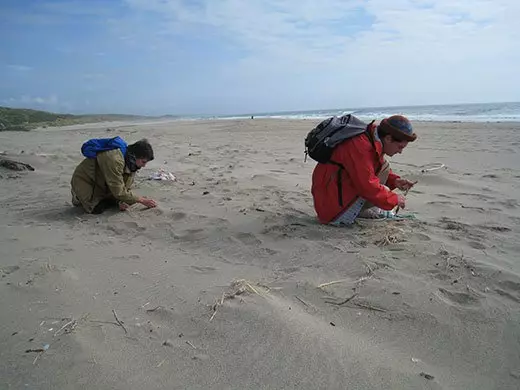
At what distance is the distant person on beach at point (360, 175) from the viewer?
136 inches

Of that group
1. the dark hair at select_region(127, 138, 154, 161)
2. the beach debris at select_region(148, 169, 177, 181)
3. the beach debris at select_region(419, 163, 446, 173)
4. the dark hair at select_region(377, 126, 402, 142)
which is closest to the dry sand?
the dark hair at select_region(127, 138, 154, 161)

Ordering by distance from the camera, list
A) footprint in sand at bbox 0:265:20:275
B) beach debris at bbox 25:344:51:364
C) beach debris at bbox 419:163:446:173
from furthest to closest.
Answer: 1. beach debris at bbox 419:163:446:173
2. footprint in sand at bbox 0:265:20:275
3. beach debris at bbox 25:344:51:364

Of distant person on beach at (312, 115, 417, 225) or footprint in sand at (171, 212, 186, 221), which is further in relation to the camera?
footprint in sand at (171, 212, 186, 221)

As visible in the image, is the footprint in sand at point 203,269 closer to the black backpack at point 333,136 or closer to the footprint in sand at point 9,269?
the footprint in sand at point 9,269

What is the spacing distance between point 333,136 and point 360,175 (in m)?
0.44

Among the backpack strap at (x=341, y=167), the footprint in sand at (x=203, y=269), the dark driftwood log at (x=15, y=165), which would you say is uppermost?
the backpack strap at (x=341, y=167)

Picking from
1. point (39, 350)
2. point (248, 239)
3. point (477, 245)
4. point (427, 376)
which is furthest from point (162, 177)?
point (427, 376)

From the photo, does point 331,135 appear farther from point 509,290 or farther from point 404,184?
Answer: point 509,290

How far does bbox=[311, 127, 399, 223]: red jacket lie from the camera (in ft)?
11.3

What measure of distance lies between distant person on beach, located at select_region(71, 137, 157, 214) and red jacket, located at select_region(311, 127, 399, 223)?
2.04 metres

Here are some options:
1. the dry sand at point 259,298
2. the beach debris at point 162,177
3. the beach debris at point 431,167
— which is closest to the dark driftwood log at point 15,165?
the beach debris at point 162,177

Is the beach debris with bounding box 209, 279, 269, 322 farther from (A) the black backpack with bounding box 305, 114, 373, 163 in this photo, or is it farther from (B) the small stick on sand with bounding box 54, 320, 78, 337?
(A) the black backpack with bounding box 305, 114, 373, 163

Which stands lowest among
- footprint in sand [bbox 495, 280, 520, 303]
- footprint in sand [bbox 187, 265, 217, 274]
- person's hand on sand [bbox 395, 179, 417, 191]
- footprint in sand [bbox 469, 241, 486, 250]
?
footprint in sand [bbox 187, 265, 217, 274]

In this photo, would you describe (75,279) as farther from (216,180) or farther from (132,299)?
(216,180)
